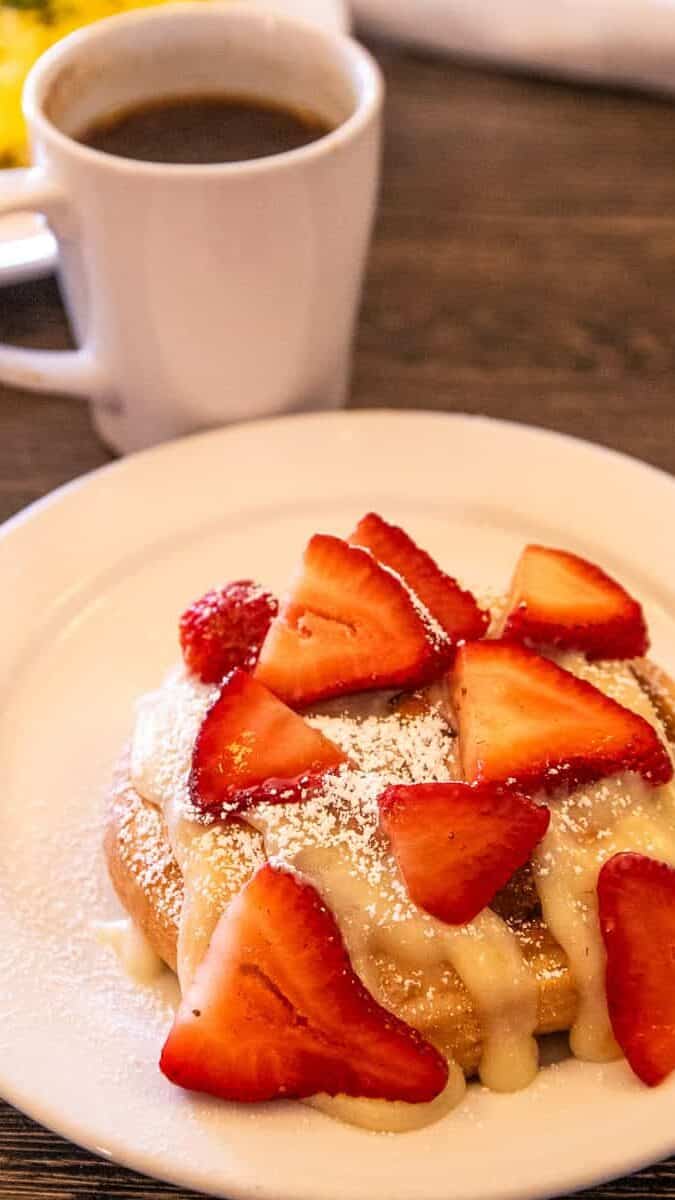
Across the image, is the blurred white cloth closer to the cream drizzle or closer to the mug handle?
the mug handle

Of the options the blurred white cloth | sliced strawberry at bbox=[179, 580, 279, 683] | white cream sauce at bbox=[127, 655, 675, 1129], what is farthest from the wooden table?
white cream sauce at bbox=[127, 655, 675, 1129]

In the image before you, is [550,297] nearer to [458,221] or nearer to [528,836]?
[458,221]

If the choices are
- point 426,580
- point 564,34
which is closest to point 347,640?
point 426,580

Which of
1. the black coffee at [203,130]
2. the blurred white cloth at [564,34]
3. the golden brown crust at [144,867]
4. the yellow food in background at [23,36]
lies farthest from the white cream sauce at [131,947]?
the blurred white cloth at [564,34]

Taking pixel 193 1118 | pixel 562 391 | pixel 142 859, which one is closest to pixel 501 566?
pixel 562 391

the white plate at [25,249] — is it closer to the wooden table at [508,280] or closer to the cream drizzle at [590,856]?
the wooden table at [508,280]

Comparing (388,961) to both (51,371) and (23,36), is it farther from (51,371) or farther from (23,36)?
(23,36)
